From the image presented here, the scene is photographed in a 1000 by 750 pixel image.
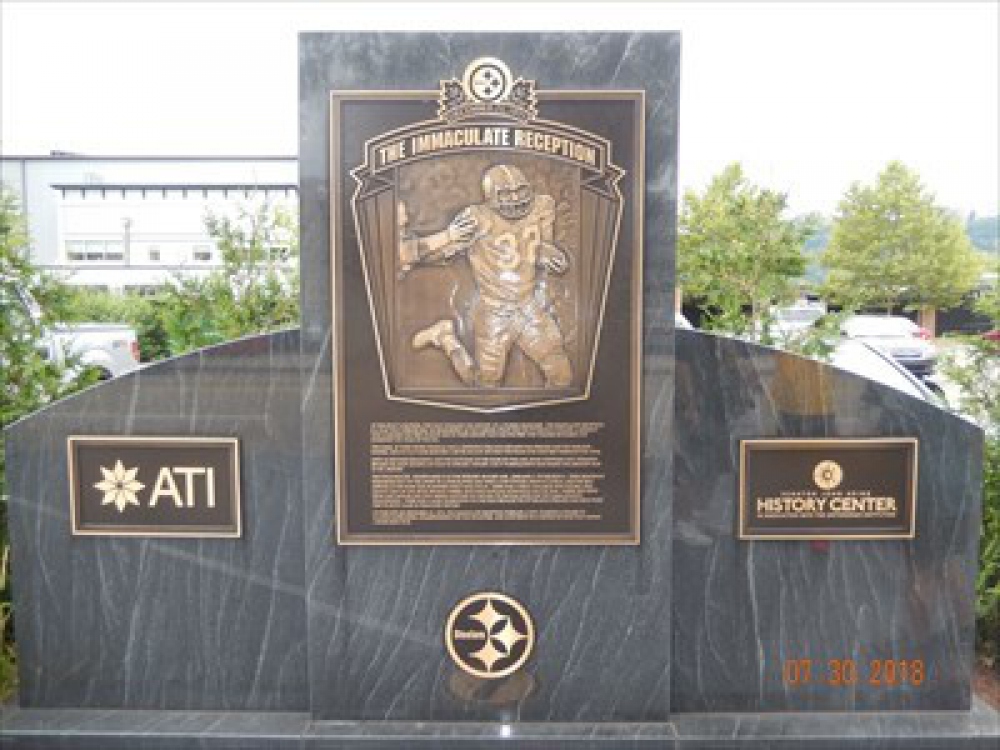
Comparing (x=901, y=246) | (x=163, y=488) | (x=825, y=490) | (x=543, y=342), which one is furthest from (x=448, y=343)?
(x=901, y=246)

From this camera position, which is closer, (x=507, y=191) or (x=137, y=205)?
(x=507, y=191)

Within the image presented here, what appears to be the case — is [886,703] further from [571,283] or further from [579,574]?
[571,283]

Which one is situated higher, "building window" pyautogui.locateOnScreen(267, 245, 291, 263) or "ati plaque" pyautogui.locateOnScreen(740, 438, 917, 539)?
"building window" pyautogui.locateOnScreen(267, 245, 291, 263)

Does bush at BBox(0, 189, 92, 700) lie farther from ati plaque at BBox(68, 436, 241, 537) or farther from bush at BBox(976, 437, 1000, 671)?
bush at BBox(976, 437, 1000, 671)

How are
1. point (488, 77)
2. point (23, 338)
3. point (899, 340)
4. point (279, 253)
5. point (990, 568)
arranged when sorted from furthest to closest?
1. point (899, 340)
2. point (279, 253)
3. point (23, 338)
4. point (990, 568)
5. point (488, 77)

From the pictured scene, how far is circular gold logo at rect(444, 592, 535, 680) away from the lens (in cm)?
418

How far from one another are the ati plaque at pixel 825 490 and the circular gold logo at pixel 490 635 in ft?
3.60

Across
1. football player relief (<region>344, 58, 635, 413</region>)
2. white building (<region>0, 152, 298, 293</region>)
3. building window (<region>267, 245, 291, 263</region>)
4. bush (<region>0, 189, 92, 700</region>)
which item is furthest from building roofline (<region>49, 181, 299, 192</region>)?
football player relief (<region>344, 58, 635, 413</region>)

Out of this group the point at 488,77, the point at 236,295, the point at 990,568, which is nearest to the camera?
the point at 488,77

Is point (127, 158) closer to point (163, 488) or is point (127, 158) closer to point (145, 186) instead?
point (145, 186)

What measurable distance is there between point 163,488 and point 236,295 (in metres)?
2.70

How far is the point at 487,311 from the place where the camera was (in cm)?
403

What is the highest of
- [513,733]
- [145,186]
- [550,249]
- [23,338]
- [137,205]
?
[145,186]
